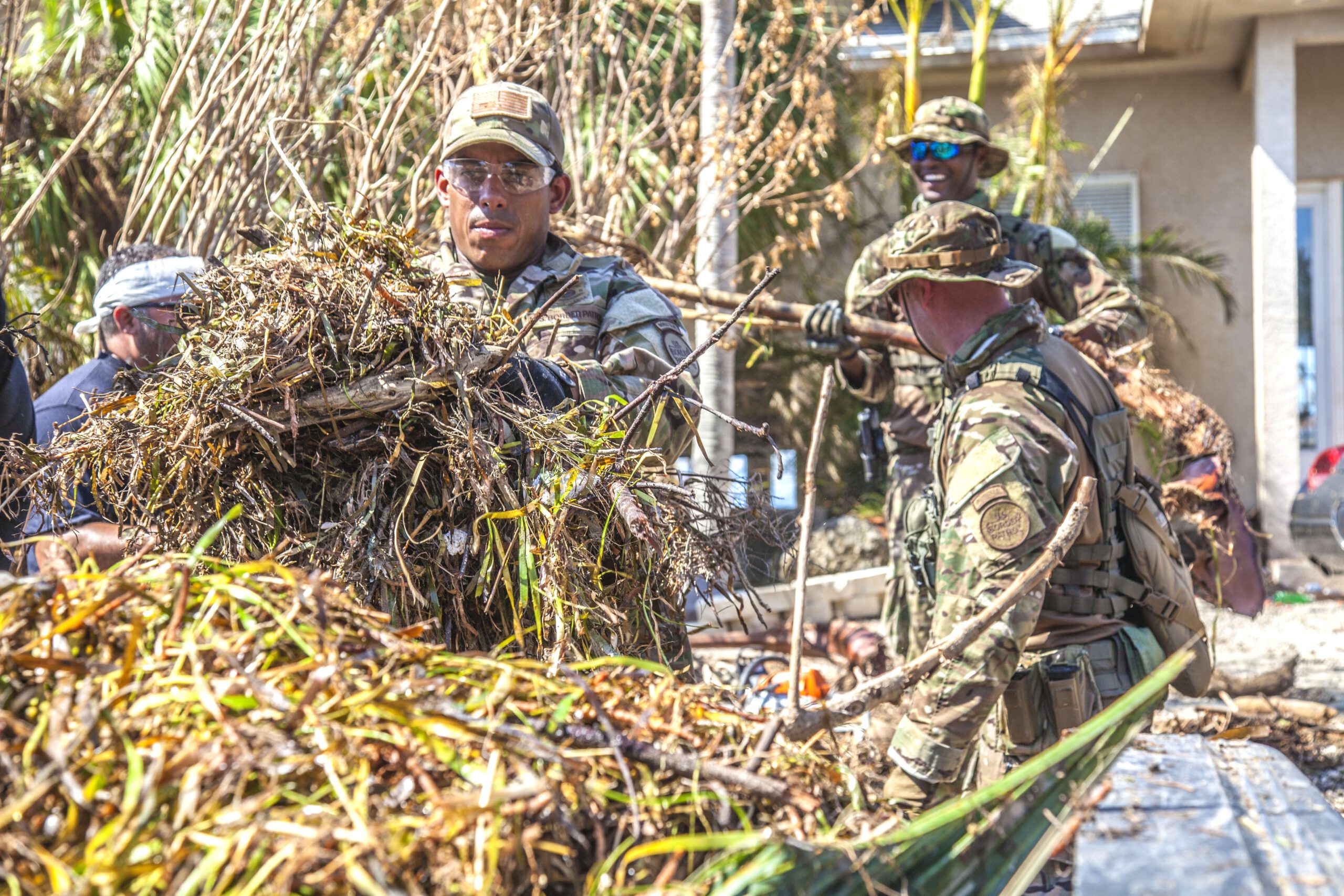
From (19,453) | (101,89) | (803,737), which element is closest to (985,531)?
(803,737)

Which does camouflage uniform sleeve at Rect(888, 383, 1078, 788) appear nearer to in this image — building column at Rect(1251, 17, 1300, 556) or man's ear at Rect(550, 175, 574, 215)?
man's ear at Rect(550, 175, 574, 215)

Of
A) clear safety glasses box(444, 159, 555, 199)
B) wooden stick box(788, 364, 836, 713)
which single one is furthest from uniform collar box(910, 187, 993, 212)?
wooden stick box(788, 364, 836, 713)

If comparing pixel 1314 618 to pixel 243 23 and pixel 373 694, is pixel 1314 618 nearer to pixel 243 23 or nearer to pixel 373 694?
pixel 243 23

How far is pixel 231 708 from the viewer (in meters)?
1.08

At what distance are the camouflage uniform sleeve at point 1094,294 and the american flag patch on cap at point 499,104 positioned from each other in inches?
103

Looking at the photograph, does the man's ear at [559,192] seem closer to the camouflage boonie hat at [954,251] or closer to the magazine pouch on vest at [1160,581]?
the camouflage boonie hat at [954,251]

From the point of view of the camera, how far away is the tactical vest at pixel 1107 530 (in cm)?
288

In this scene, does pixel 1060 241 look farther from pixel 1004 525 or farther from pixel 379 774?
pixel 379 774

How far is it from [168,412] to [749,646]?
3.78 metres

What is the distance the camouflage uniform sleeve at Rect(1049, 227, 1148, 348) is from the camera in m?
4.70

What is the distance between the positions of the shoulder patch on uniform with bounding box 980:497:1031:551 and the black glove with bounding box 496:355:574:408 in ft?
3.41

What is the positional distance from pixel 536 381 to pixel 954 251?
1351 millimetres

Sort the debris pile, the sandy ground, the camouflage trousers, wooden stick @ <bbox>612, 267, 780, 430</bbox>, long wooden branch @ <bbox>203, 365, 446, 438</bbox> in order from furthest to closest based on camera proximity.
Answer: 1. the sandy ground
2. the camouflage trousers
3. wooden stick @ <bbox>612, 267, 780, 430</bbox>
4. long wooden branch @ <bbox>203, 365, 446, 438</bbox>
5. the debris pile

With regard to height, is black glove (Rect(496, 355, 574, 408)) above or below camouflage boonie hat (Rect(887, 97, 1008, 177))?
below
